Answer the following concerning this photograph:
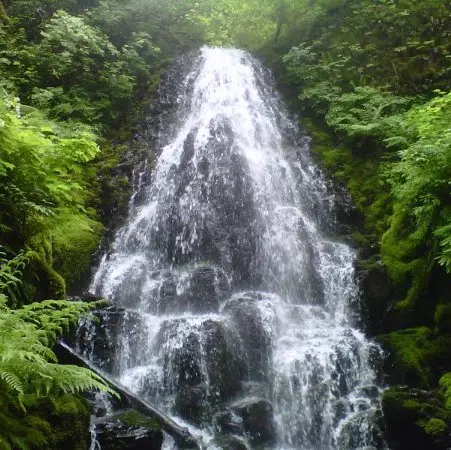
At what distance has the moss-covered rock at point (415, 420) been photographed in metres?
6.98

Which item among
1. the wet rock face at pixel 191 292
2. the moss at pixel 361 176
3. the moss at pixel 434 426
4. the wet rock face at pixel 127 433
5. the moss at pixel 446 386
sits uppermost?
the moss at pixel 361 176

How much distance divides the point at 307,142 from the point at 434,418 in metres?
9.70

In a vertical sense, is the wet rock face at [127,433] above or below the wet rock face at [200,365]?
below

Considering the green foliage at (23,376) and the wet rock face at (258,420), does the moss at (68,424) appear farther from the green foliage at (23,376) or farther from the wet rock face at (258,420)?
the wet rock face at (258,420)

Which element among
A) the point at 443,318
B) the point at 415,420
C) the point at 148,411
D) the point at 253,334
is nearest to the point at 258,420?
the point at 253,334

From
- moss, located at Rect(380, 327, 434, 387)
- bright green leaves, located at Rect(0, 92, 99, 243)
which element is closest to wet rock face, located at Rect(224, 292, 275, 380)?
moss, located at Rect(380, 327, 434, 387)

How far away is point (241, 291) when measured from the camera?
35.2 feet

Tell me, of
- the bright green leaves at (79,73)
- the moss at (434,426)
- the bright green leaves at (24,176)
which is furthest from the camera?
the bright green leaves at (79,73)

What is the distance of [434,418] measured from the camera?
712 cm

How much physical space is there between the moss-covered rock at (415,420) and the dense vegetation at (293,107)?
30 mm

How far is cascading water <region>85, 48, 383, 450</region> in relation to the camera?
8.08 meters

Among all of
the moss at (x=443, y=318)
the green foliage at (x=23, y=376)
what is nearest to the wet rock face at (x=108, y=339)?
the green foliage at (x=23, y=376)

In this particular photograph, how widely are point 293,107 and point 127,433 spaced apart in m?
13.0

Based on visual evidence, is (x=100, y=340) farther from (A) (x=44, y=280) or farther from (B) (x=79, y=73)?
(B) (x=79, y=73)
